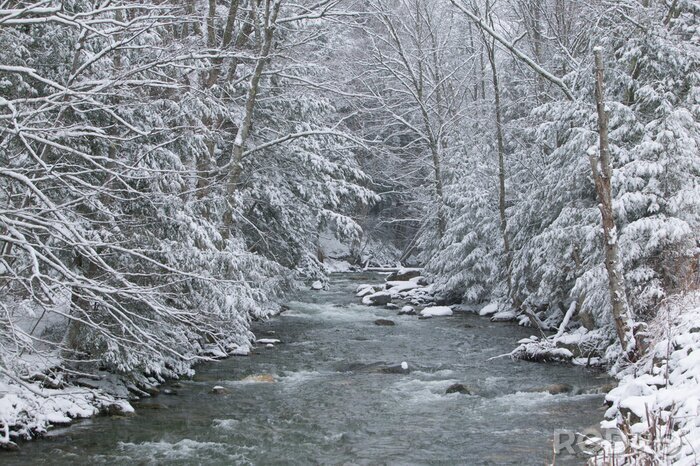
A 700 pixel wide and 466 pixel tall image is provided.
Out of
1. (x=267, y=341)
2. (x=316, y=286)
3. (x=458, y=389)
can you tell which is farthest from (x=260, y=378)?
(x=316, y=286)

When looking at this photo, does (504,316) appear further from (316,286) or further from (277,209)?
(316,286)

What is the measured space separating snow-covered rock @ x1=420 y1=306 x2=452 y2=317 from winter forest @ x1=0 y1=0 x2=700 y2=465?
0.40ft

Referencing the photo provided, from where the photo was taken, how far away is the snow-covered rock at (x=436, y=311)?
19.9 meters

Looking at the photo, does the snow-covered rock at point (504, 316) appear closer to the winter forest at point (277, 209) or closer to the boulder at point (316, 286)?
the winter forest at point (277, 209)

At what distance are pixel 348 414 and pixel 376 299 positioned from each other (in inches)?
491

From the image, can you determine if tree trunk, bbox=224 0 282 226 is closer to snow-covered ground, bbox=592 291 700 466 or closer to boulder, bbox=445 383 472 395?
boulder, bbox=445 383 472 395

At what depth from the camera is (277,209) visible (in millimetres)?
17484

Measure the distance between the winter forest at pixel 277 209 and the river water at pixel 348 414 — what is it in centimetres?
24

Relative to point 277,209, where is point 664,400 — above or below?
below

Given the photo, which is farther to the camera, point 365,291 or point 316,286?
point 316,286

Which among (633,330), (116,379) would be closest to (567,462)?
(633,330)

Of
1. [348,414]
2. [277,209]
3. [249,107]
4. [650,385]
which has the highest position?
[249,107]

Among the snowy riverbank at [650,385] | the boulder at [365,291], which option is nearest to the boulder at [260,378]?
the snowy riverbank at [650,385]

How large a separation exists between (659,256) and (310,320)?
381 inches
